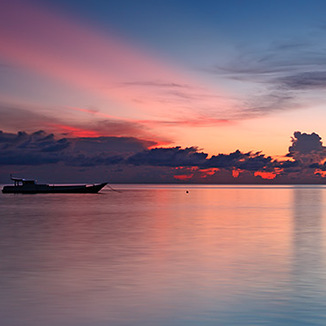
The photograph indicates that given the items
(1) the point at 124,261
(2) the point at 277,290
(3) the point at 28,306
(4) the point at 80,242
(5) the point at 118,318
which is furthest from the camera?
(4) the point at 80,242

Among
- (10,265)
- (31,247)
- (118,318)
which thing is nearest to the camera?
(118,318)

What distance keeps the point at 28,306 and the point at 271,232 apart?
3762 centimetres

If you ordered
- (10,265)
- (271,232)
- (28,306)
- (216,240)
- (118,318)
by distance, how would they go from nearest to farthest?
(118,318) < (28,306) < (10,265) < (216,240) < (271,232)

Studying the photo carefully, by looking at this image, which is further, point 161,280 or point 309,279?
point 309,279

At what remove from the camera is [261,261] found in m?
31.4

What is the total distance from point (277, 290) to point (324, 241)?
2334 centimetres

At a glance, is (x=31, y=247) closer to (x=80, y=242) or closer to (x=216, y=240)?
(x=80, y=242)

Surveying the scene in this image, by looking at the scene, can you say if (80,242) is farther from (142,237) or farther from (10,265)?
(10,265)

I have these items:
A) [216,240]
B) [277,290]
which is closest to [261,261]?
[277,290]

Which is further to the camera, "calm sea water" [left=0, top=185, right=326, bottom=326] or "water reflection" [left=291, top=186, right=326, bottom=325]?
"water reflection" [left=291, top=186, right=326, bottom=325]

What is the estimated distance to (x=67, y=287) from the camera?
22766mm

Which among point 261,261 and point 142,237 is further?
point 142,237

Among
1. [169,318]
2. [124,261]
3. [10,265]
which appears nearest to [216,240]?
[124,261]

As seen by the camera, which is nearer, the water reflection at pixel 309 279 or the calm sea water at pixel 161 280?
the calm sea water at pixel 161 280
